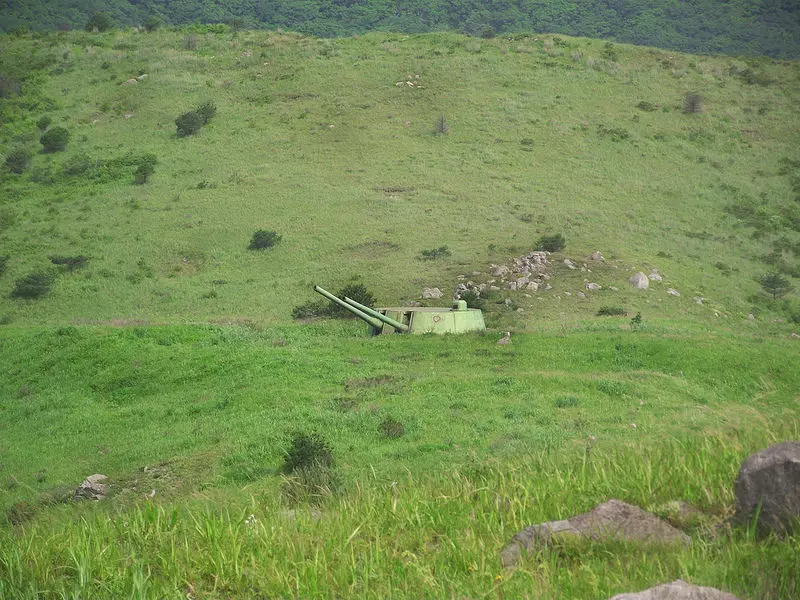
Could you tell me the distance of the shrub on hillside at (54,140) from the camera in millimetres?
65250

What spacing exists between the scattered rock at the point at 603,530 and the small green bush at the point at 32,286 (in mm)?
44471

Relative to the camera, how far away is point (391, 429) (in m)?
18.4

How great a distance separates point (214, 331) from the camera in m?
31.4

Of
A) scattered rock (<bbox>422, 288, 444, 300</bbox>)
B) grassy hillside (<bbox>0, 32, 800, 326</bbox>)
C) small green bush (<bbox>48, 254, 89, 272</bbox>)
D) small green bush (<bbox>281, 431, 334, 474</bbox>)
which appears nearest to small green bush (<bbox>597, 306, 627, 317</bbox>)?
grassy hillside (<bbox>0, 32, 800, 326</bbox>)

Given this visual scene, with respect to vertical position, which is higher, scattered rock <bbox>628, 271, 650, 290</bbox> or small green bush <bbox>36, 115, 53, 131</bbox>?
small green bush <bbox>36, 115, 53, 131</bbox>

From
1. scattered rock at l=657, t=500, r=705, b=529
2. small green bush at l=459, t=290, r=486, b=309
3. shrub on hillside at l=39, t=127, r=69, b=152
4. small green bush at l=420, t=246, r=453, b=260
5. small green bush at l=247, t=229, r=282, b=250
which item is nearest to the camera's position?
scattered rock at l=657, t=500, r=705, b=529

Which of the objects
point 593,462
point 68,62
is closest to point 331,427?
point 593,462

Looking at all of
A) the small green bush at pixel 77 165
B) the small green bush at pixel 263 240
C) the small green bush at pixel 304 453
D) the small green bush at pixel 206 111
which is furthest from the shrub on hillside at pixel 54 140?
the small green bush at pixel 304 453

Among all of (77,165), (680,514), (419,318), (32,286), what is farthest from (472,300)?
(77,165)

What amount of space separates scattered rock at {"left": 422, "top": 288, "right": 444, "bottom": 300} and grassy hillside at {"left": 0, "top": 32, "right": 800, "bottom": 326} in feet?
2.40

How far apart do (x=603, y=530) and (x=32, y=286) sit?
4493 centimetres

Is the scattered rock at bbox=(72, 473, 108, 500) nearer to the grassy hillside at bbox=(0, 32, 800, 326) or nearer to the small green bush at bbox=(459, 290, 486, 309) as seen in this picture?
the grassy hillside at bbox=(0, 32, 800, 326)

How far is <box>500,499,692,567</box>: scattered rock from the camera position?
4.91m

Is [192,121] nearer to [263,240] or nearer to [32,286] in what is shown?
[263,240]
